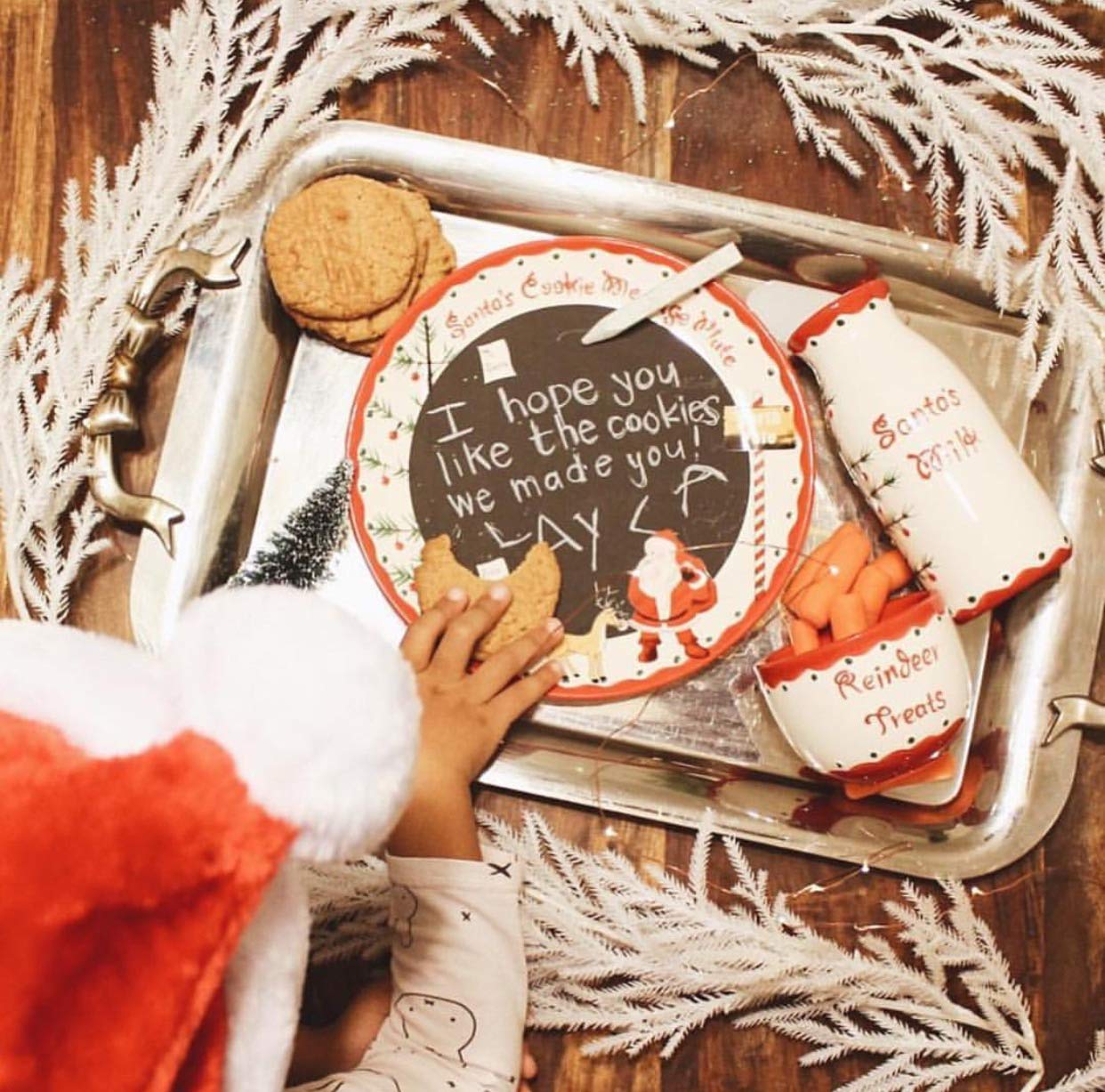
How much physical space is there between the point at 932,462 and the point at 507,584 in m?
0.29

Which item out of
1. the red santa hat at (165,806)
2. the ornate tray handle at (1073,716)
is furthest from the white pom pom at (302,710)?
the ornate tray handle at (1073,716)

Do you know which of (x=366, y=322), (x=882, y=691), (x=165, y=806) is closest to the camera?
(x=165, y=806)

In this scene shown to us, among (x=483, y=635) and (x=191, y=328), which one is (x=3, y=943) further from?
(x=191, y=328)

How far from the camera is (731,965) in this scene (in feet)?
2.31

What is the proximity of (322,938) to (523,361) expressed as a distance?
42cm

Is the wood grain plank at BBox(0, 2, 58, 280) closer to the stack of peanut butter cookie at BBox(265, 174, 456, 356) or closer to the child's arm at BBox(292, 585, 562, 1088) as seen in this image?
the stack of peanut butter cookie at BBox(265, 174, 456, 356)

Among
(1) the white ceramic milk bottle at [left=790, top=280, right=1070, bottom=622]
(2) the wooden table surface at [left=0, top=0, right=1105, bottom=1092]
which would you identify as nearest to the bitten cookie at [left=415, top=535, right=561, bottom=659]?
(2) the wooden table surface at [left=0, top=0, right=1105, bottom=1092]

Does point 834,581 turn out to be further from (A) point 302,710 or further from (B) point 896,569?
(A) point 302,710

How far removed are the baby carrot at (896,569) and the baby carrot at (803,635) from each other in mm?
63

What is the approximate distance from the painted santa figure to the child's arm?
0.20 ft

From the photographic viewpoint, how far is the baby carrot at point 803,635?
720mm

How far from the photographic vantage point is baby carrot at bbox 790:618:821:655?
0.72 metres

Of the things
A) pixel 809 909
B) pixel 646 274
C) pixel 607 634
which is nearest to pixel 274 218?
pixel 646 274

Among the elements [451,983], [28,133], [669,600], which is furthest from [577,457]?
[28,133]
